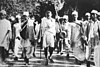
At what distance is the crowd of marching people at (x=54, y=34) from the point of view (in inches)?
181

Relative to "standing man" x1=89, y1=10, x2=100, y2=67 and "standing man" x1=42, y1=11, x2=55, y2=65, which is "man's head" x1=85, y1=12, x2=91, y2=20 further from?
"standing man" x1=42, y1=11, x2=55, y2=65

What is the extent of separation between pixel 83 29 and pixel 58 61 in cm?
63

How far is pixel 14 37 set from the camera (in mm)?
4664

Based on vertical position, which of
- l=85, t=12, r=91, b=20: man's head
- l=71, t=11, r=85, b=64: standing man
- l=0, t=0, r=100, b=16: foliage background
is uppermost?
l=0, t=0, r=100, b=16: foliage background

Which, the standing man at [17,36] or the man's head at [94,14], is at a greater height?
Answer: the man's head at [94,14]

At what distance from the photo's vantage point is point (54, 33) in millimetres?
4605

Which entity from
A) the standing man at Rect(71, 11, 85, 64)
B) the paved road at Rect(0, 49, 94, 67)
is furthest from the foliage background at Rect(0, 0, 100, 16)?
the paved road at Rect(0, 49, 94, 67)

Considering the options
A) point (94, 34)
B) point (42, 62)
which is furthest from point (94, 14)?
point (42, 62)

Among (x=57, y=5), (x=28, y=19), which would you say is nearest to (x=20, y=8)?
(x=28, y=19)

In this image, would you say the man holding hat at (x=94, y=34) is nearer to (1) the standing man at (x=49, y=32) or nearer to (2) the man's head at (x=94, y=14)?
(2) the man's head at (x=94, y=14)

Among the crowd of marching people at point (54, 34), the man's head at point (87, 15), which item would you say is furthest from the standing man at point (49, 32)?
the man's head at point (87, 15)

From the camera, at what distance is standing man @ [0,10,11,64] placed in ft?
15.2

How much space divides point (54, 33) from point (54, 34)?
0.6 inches

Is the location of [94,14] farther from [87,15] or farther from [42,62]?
[42,62]
